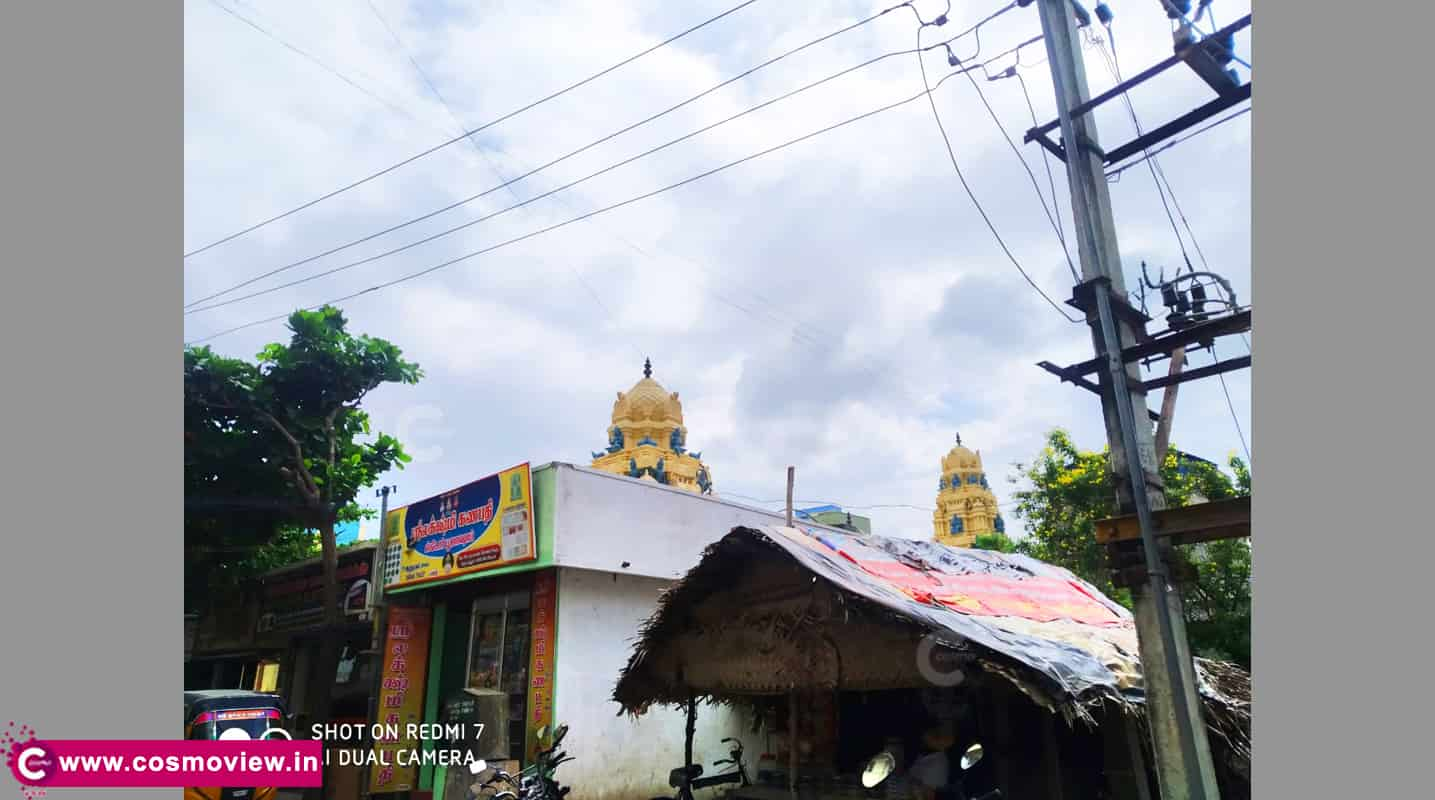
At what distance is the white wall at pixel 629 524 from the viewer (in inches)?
514

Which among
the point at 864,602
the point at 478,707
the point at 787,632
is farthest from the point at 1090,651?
the point at 478,707

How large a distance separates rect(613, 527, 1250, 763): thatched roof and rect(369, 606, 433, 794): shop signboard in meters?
6.39

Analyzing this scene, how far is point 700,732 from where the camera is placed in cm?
1419

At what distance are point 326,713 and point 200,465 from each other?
5.59m

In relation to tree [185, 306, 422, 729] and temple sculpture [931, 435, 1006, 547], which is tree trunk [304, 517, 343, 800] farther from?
temple sculpture [931, 435, 1006, 547]

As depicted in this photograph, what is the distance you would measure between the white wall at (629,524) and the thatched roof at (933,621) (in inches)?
114

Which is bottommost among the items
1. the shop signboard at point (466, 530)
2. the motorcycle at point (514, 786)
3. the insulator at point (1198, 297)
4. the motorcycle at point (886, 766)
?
the motorcycle at point (514, 786)

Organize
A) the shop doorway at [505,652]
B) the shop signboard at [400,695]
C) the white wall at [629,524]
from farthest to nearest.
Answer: the shop signboard at [400,695] → the shop doorway at [505,652] → the white wall at [629,524]

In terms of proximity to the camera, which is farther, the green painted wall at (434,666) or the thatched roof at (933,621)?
the green painted wall at (434,666)

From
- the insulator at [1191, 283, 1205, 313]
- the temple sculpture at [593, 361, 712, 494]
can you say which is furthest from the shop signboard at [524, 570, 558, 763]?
the temple sculpture at [593, 361, 712, 494]

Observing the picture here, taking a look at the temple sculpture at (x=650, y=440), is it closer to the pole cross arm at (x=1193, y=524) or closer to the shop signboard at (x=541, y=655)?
the shop signboard at (x=541, y=655)

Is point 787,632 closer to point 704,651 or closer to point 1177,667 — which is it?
point 704,651

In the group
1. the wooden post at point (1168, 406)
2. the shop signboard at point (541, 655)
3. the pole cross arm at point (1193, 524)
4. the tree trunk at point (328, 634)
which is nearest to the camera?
the pole cross arm at point (1193, 524)

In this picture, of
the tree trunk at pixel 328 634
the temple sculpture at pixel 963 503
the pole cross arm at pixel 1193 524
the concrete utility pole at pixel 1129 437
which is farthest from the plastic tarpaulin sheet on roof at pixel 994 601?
the temple sculpture at pixel 963 503
